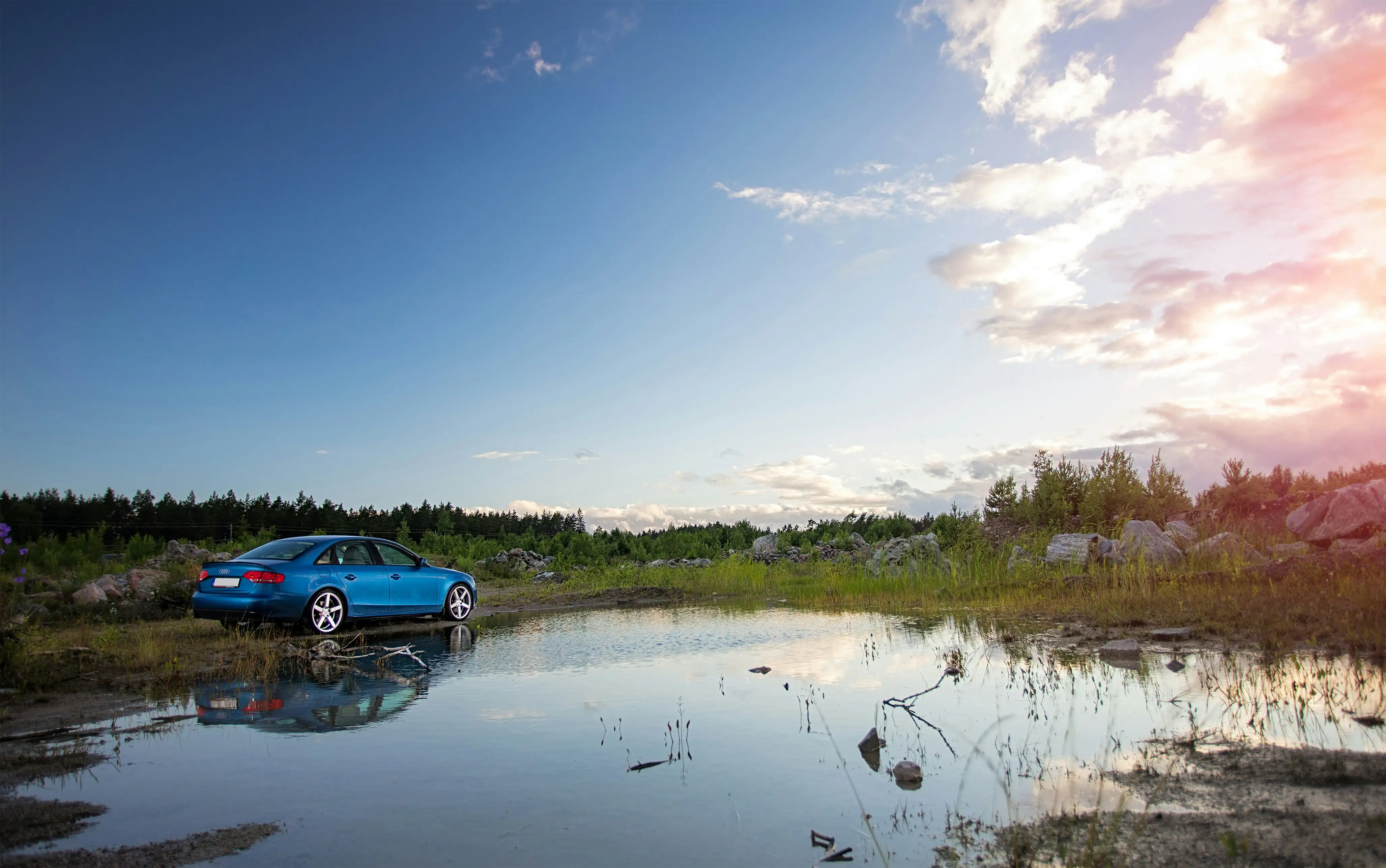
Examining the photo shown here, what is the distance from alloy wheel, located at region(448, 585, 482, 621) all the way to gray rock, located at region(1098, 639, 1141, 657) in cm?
1111

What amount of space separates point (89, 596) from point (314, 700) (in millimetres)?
13873

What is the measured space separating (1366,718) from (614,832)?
556cm

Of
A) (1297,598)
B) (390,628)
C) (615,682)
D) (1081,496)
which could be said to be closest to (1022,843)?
(615,682)

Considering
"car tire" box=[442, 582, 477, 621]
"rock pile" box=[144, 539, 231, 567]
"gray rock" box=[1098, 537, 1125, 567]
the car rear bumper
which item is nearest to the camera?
the car rear bumper

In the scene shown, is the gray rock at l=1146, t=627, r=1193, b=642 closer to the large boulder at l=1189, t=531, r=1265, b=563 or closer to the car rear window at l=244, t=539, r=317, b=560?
the large boulder at l=1189, t=531, r=1265, b=563

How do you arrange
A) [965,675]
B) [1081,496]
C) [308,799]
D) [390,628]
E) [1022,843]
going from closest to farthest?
[1022,843], [308,799], [965,675], [390,628], [1081,496]

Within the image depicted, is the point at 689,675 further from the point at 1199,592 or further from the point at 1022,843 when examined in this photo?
the point at 1199,592

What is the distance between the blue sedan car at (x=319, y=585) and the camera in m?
12.6

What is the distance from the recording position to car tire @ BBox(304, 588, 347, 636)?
42.3 ft

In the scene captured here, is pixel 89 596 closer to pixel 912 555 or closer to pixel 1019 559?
pixel 912 555

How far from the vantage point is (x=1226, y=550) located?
15836 mm

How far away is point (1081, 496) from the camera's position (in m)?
25.8

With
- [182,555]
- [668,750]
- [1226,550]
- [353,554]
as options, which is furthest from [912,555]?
[182,555]

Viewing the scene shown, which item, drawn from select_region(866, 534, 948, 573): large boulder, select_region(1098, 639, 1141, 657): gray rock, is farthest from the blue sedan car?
select_region(866, 534, 948, 573): large boulder
